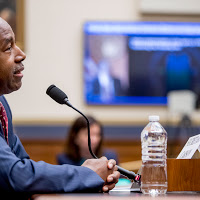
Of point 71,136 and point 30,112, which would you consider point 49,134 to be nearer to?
point 30,112

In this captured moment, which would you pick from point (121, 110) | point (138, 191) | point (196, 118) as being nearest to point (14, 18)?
point (121, 110)

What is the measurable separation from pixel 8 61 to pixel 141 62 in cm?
369

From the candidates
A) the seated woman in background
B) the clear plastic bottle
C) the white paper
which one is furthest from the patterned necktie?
the seated woman in background

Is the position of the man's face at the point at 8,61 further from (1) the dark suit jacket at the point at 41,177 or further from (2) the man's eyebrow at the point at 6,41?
(1) the dark suit jacket at the point at 41,177

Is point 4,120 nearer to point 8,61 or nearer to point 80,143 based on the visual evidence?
point 8,61

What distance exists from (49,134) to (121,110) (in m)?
0.89

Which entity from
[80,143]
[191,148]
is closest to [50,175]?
[191,148]

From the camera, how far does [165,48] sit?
18.0 ft

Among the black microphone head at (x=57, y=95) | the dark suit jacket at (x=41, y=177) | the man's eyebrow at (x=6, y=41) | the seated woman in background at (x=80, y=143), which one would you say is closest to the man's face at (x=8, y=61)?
the man's eyebrow at (x=6, y=41)

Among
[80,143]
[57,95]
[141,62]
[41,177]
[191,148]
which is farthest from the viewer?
[141,62]

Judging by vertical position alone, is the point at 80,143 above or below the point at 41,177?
below

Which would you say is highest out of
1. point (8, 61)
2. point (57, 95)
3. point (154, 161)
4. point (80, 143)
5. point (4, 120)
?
point (8, 61)

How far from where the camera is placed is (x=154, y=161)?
6.04ft

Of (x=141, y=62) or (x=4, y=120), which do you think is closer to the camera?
(x=4, y=120)
